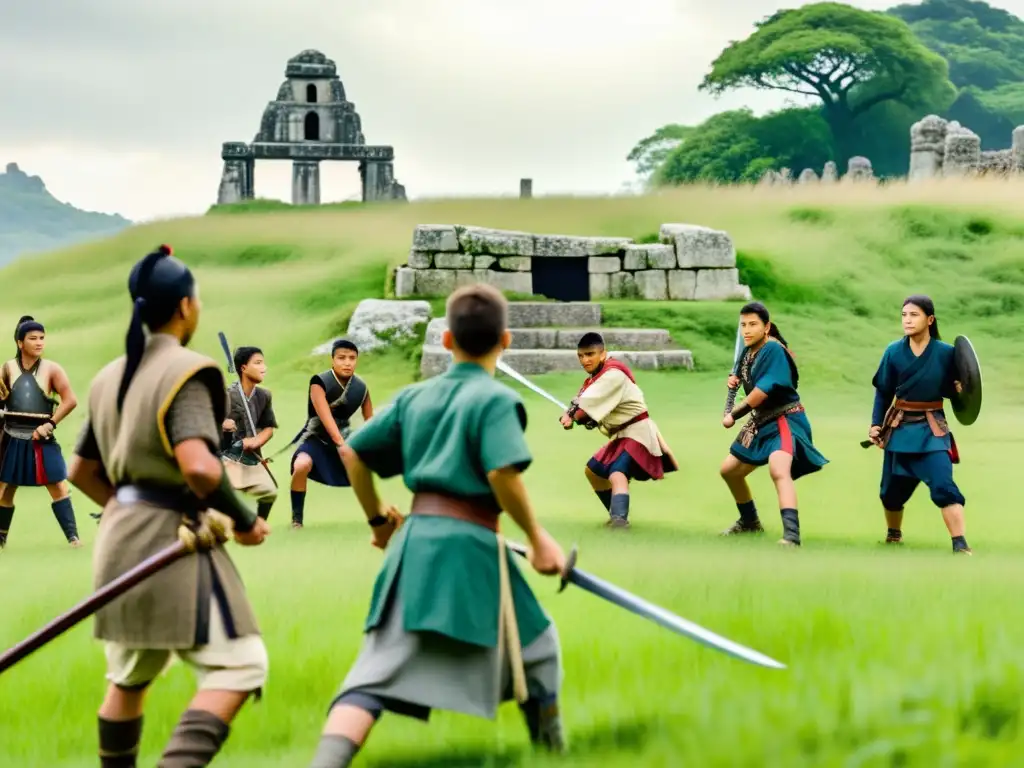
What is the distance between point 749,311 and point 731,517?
2447 millimetres

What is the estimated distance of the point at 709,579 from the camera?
25.2ft

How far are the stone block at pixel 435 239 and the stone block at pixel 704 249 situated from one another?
12.3 ft

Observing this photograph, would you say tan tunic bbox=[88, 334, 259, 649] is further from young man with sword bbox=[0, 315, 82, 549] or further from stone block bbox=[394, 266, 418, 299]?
stone block bbox=[394, 266, 418, 299]

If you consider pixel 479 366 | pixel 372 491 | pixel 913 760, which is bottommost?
pixel 913 760

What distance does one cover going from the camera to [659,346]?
69.4 feet

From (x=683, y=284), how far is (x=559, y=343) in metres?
3.85

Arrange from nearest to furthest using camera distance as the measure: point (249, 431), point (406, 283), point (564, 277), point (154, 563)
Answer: point (154, 563) → point (249, 431) → point (406, 283) → point (564, 277)

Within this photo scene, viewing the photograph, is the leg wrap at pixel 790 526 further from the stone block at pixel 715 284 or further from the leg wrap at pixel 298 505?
the stone block at pixel 715 284

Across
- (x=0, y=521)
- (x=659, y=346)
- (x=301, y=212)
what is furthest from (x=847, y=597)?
(x=301, y=212)

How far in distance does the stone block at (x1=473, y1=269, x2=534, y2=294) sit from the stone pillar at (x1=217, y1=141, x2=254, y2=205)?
2247cm

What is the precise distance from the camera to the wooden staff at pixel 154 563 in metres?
4.44

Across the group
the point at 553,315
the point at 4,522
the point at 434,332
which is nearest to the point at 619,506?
the point at 4,522

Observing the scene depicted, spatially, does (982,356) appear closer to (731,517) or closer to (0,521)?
(731,517)

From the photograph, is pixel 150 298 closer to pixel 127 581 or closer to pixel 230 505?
pixel 230 505
